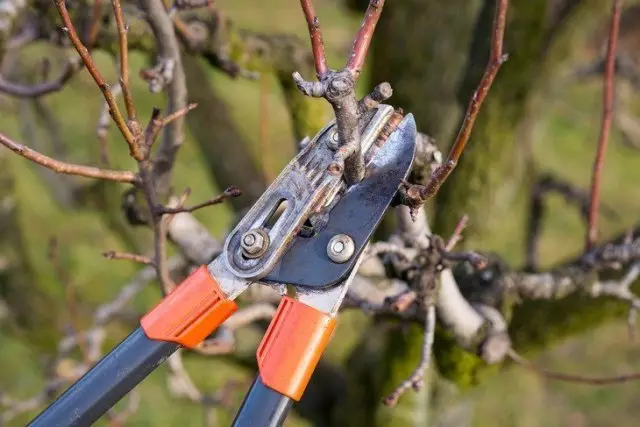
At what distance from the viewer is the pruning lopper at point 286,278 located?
0.98 metres

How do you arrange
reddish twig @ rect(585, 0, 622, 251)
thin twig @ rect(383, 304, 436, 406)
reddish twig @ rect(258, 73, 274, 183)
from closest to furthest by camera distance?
1. thin twig @ rect(383, 304, 436, 406)
2. reddish twig @ rect(585, 0, 622, 251)
3. reddish twig @ rect(258, 73, 274, 183)

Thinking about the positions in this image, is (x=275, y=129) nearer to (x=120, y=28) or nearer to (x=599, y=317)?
(x=599, y=317)

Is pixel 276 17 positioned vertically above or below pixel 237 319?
below

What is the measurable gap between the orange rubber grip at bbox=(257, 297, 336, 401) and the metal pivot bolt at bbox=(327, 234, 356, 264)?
86mm

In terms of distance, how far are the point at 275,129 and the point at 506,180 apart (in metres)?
5.14

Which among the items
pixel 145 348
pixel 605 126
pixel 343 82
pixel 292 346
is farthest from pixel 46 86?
pixel 605 126

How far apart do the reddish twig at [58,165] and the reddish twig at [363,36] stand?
0.38 metres

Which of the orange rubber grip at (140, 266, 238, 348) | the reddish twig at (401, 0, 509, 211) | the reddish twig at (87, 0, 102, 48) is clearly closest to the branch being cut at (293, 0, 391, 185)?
the reddish twig at (401, 0, 509, 211)

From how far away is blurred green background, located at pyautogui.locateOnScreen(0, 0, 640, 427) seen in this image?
2680 millimetres

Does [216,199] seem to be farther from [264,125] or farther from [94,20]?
[264,125]

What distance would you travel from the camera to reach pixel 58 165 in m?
0.92

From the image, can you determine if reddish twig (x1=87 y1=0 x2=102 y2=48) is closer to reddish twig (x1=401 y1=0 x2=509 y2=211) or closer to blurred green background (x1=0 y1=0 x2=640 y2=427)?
reddish twig (x1=401 y1=0 x2=509 y2=211)

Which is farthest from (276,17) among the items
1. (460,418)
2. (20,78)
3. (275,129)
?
(460,418)

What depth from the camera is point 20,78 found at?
2561 millimetres
